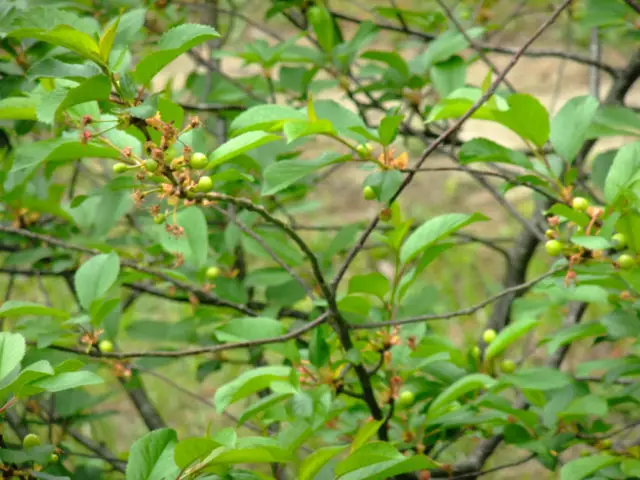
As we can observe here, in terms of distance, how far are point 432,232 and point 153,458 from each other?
0.52 metres

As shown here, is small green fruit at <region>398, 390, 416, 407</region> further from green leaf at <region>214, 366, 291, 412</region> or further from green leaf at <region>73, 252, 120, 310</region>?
green leaf at <region>73, 252, 120, 310</region>

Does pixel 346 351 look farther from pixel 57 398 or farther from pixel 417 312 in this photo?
pixel 57 398

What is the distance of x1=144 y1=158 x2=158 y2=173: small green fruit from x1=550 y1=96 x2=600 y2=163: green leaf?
26.1 inches

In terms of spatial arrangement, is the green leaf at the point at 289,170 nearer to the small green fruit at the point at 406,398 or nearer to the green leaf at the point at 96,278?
the green leaf at the point at 96,278

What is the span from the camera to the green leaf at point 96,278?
141cm

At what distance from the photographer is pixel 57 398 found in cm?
209

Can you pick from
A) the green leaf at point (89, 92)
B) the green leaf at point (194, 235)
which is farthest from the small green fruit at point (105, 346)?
the green leaf at point (89, 92)

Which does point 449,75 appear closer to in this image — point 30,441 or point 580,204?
point 580,204

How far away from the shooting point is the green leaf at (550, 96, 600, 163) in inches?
55.5

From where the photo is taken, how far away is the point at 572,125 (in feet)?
4.68

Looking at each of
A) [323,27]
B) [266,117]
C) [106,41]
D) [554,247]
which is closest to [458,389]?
[554,247]

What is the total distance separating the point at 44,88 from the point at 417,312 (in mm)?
863

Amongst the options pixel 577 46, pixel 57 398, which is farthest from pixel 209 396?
pixel 577 46

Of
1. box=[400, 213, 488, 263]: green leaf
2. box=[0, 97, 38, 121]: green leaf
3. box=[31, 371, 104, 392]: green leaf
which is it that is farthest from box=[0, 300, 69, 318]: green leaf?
box=[400, 213, 488, 263]: green leaf
